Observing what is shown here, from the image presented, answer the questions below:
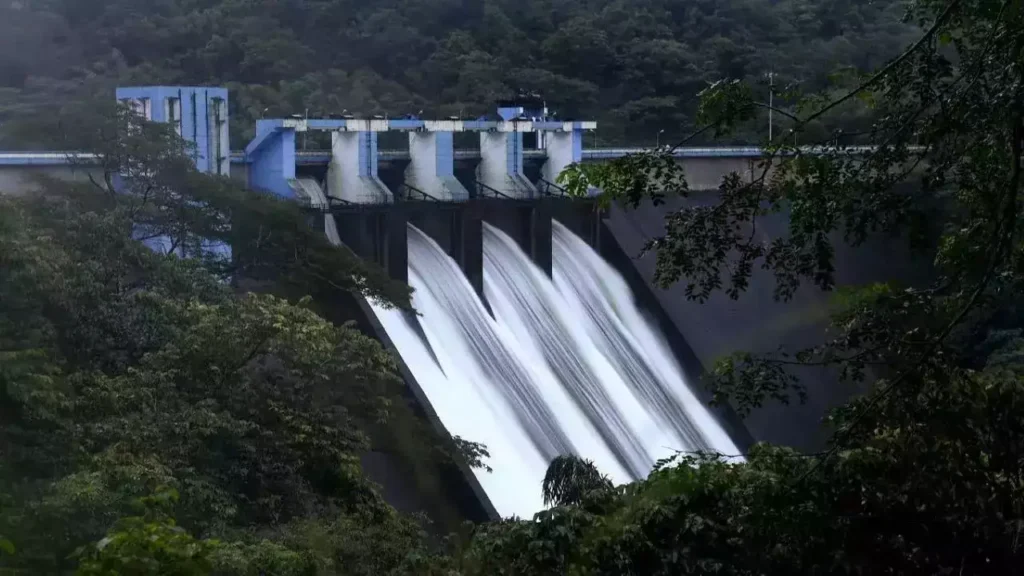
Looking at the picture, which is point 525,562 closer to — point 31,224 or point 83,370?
point 83,370

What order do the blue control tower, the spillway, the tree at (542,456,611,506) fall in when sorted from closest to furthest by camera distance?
the tree at (542,456,611,506) < the spillway < the blue control tower

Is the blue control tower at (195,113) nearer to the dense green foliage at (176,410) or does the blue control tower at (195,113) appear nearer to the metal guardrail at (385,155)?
the metal guardrail at (385,155)

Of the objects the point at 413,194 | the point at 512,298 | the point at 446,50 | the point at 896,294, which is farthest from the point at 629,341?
the point at 446,50

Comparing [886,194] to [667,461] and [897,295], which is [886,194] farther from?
[667,461]

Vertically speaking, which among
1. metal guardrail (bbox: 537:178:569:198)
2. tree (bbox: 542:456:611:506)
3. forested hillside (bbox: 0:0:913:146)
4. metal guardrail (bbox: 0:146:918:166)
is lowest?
tree (bbox: 542:456:611:506)

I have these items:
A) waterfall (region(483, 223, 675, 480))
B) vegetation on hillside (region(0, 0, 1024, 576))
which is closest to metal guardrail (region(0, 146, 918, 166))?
vegetation on hillside (region(0, 0, 1024, 576))

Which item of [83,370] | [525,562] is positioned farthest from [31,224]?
[525,562]

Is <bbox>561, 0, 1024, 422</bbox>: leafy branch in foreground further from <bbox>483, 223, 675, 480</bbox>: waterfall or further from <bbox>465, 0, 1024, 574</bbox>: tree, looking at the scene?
<bbox>483, 223, 675, 480</bbox>: waterfall

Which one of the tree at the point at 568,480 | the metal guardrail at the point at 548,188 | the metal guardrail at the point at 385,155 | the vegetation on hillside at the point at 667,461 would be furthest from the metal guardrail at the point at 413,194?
the vegetation on hillside at the point at 667,461
